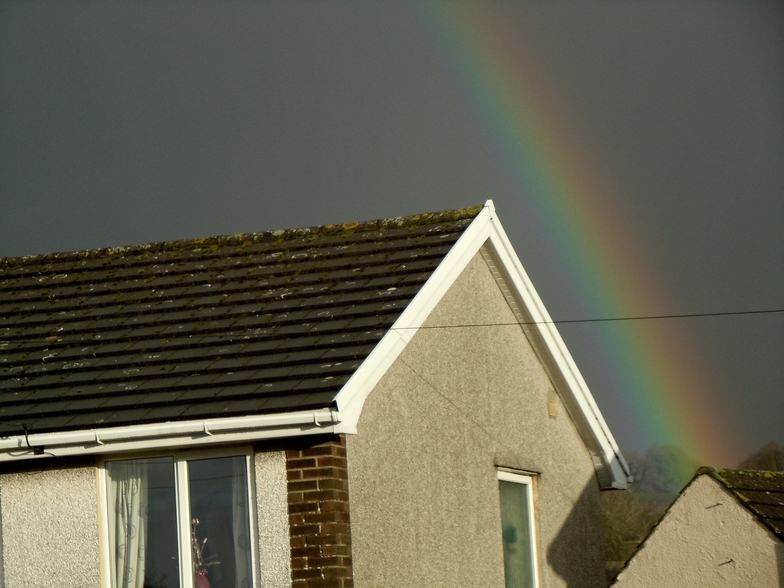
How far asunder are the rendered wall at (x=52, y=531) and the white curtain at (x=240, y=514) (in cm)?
112

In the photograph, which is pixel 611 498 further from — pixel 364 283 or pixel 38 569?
pixel 38 569

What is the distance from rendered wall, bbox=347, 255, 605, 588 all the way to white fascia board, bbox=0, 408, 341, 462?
593 mm

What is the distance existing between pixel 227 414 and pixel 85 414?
4.48ft

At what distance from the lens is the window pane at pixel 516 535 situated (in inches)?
430

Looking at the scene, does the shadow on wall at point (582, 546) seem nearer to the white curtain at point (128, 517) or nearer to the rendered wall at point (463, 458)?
the rendered wall at point (463, 458)

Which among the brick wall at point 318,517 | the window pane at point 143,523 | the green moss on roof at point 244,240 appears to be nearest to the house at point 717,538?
the brick wall at point 318,517

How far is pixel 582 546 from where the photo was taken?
1253 cm

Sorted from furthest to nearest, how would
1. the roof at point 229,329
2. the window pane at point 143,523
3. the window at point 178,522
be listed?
the window pane at point 143,523 < the window at point 178,522 < the roof at point 229,329

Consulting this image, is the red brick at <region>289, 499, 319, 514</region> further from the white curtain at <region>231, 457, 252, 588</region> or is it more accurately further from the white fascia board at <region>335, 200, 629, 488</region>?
the white fascia board at <region>335, 200, 629, 488</region>

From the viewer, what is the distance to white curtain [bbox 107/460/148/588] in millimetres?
8484

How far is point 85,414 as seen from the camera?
28.4 feet

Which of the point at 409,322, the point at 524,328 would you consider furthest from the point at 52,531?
the point at 524,328

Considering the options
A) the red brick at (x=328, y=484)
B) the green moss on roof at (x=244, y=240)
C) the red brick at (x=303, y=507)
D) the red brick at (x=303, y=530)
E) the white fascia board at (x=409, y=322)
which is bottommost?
the red brick at (x=303, y=530)

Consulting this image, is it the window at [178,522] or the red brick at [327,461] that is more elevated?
the red brick at [327,461]
